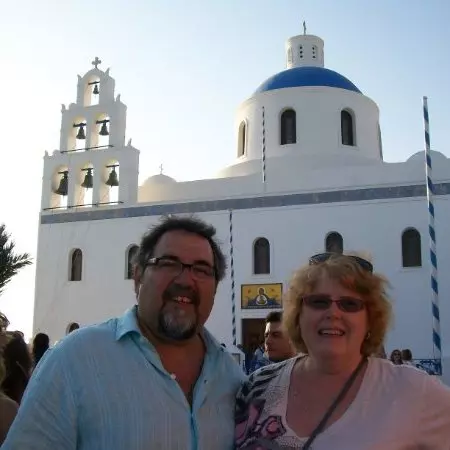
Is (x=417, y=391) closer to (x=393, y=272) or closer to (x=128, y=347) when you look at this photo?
(x=128, y=347)

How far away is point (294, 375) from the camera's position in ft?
7.80

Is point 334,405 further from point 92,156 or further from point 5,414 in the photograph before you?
point 92,156

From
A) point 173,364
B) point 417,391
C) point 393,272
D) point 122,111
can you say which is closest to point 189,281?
point 173,364

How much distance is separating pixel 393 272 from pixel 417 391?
12.9 meters

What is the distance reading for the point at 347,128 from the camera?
726 inches

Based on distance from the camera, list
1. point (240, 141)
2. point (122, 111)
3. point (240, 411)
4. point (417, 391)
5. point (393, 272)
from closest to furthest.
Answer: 1. point (417, 391)
2. point (240, 411)
3. point (393, 272)
4. point (122, 111)
5. point (240, 141)

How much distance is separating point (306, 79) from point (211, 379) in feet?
57.3

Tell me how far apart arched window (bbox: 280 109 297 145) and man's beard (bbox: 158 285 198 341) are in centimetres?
1632

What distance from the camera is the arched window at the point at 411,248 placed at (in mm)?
14688

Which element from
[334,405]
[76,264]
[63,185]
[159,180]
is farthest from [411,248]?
[334,405]

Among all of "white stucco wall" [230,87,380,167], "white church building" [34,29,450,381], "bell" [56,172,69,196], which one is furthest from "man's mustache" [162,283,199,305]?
"bell" [56,172,69,196]

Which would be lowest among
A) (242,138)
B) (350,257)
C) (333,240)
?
(350,257)

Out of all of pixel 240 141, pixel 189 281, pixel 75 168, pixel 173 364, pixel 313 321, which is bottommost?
pixel 173 364

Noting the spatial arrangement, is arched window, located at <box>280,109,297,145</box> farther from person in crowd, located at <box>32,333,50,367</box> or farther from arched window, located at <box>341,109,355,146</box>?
person in crowd, located at <box>32,333,50,367</box>
